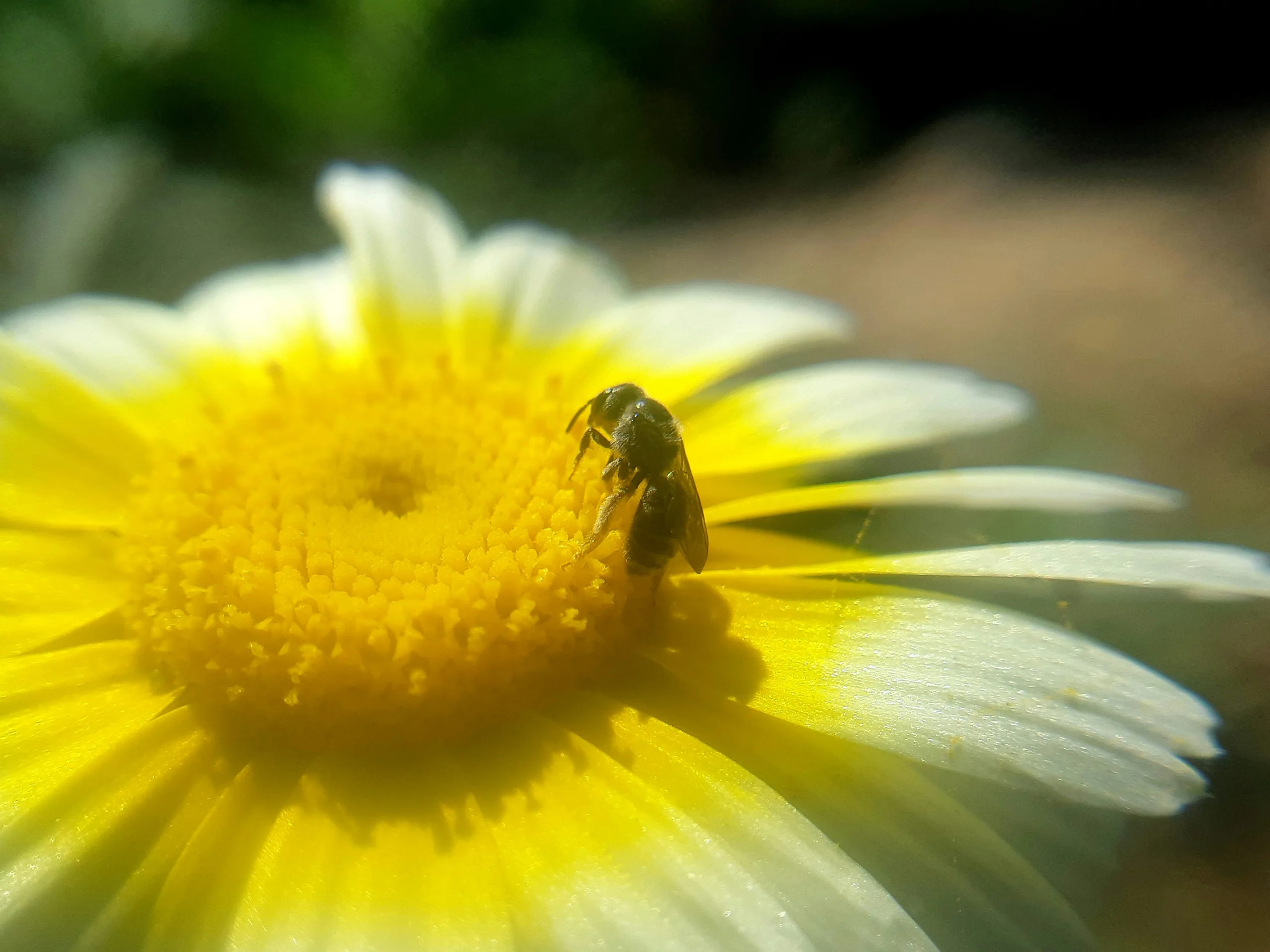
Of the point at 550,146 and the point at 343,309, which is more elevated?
the point at 550,146

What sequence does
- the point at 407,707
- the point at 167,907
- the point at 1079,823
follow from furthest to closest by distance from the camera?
the point at 1079,823, the point at 407,707, the point at 167,907

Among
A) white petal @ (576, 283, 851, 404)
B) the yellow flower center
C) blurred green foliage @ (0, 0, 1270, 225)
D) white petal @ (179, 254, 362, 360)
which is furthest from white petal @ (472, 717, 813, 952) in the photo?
blurred green foliage @ (0, 0, 1270, 225)

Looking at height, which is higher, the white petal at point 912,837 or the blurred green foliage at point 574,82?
the blurred green foliage at point 574,82

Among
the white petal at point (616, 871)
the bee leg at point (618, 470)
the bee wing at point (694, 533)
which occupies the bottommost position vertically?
the white petal at point (616, 871)

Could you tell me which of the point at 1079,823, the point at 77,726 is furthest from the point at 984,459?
the point at 77,726

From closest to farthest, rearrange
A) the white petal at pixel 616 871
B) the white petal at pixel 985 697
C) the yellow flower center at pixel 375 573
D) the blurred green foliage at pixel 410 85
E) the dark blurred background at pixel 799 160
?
1. the white petal at pixel 616 871
2. the white petal at pixel 985 697
3. the yellow flower center at pixel 375 573
4. the dark blurred background at pixel 799 160
5. the blurred green foliage at pixel 410 85

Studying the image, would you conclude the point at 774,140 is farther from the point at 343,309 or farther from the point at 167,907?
the point at 167,907

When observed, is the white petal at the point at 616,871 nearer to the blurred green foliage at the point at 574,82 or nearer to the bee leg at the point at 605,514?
the bee leg at the point at 605,514

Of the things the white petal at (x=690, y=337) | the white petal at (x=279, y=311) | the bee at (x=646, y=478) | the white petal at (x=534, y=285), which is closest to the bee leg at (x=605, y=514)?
the bee at (x=646, y=478)
